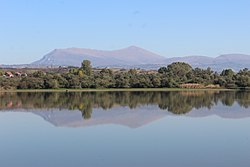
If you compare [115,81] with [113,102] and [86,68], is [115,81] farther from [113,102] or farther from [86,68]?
[113,102]

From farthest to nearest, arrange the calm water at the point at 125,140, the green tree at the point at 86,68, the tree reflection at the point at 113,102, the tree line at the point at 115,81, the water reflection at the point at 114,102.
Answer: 1. the green tree at the point at 86,68
2. the tree line at the point at 115,81
3. the water reflection at the point at 114,102
4. the tree reflection at the point at 113,102
5. the calm water at the point at 125,140

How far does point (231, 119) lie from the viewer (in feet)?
77.8

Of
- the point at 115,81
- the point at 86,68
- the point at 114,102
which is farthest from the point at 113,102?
the point at 86,68

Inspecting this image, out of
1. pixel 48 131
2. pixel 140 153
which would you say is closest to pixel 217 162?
pixel 140 153

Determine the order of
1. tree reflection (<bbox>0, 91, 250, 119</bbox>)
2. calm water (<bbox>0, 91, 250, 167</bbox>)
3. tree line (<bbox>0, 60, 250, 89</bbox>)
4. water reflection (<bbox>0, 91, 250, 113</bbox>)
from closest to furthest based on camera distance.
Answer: calm water (<bbox>0, 91, 250, 167</bbox>) < tree reflection (<bbox>0, 91, 250, 119</bbox>) < water reflection (<bbox>0, 91, 250, 113</bbox>) < tree line (<bbox>0, 60, 250, 89</bbox>)

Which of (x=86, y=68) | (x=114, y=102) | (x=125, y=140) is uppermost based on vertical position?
(x=86, y=68)

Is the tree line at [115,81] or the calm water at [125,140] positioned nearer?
the calm water at [125,140]

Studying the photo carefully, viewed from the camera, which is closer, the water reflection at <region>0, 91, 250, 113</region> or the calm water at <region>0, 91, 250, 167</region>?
the calm water at <region>0, 91, 250, 167</region>

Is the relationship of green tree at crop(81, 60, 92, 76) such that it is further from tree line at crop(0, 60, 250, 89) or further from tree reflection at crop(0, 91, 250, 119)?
tree reflection at crop(0, 91, 250, 119)

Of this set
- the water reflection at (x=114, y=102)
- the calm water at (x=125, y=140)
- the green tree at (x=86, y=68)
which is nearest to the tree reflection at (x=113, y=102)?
the water reflection at (x=114, y=102)

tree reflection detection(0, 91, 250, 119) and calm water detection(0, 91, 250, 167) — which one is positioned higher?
calm water detection(0, 91, 250, 167)

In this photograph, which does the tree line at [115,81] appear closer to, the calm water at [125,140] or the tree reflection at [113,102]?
the tree reflection at [113,102]

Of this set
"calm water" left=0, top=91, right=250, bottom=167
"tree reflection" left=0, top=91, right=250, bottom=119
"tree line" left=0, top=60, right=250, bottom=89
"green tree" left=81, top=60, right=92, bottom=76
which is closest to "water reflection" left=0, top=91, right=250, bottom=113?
"tree reflection" left=0, top=91, right=250, bottom=119

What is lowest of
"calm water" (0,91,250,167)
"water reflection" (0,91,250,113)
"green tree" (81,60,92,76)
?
"water reflection" (0,91,250,113)
